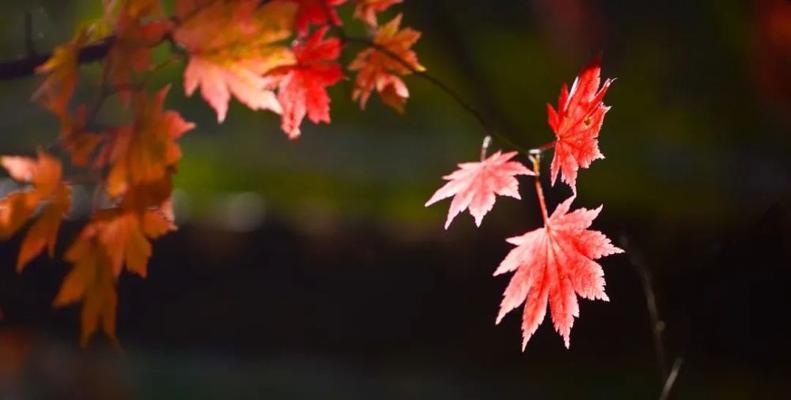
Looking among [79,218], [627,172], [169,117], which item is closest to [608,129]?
[627,172]

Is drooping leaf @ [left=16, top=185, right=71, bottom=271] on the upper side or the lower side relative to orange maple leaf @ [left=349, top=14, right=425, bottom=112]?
lower

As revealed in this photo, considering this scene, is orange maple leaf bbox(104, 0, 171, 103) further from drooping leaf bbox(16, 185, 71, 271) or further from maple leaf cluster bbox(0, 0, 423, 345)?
drooping leaf bbox(16, 185, 71, 271)

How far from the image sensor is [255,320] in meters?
3.50

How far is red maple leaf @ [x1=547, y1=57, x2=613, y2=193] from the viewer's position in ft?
2.90

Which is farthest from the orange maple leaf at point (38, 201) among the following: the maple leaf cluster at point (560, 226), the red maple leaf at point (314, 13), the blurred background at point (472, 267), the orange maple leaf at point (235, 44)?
the blurred background at point (472, 267)

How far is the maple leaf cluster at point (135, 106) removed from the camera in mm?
991

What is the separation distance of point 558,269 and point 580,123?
0.17 m

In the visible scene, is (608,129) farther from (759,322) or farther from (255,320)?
(255,320)

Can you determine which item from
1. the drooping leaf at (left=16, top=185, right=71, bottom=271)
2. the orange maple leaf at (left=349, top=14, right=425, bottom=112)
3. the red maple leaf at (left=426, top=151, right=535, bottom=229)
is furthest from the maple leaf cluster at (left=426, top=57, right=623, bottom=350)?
the drooping leaf at (left=16, top=185, right=71, bottom=271)

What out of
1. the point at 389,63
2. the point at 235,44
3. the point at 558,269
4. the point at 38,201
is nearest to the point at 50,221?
the point at 38,201

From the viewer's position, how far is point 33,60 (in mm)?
1036

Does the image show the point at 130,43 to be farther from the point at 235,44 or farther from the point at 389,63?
the point at 389,63

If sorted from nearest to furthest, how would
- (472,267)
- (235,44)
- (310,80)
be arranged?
(235,44) < (310,80) < (472,267)

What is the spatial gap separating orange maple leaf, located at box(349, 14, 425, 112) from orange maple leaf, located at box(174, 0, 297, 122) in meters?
0.19
